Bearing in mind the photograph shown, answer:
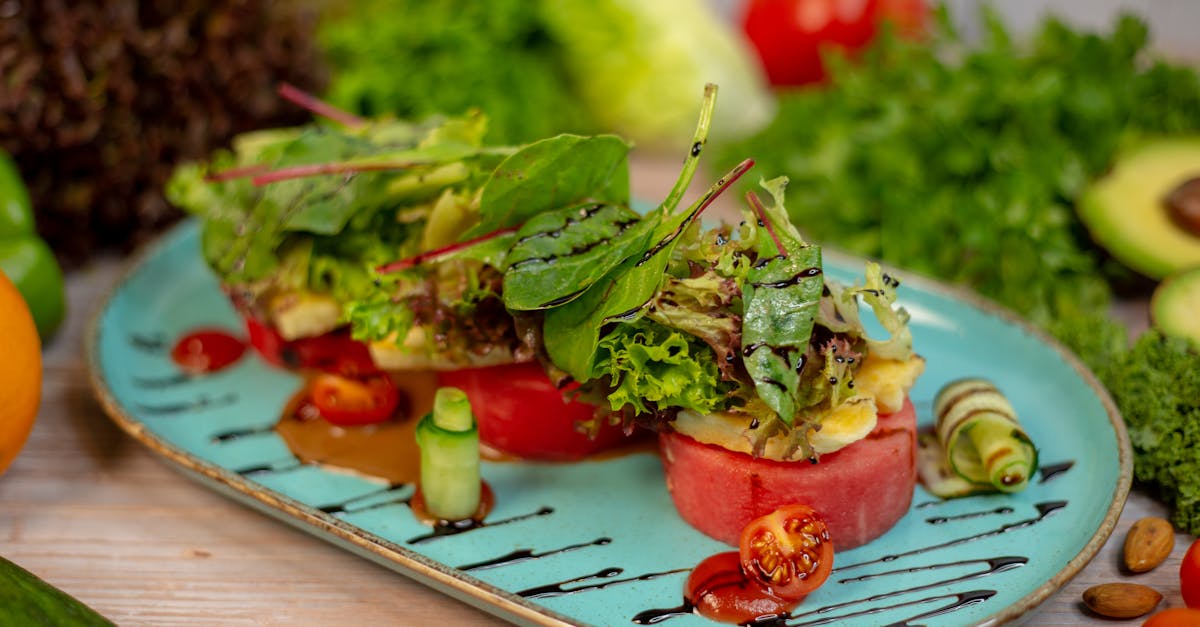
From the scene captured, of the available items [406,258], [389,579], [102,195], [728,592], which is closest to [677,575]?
[728,592]

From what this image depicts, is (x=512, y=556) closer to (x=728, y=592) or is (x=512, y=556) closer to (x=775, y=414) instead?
(x=728, y=592)

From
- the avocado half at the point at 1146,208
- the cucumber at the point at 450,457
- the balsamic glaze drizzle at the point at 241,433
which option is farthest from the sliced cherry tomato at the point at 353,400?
the avocado half at the point at 1146,208

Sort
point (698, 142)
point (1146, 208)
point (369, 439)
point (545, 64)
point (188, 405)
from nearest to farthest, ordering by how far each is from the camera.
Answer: point (698, 142) < point (369, 439) < point (188, 405) < point (1146, 208) < point (545, 64)

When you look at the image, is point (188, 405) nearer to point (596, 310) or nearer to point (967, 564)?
point (596, 310)

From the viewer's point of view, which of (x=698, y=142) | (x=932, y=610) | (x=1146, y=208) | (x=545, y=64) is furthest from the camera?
(x=545, y=64)

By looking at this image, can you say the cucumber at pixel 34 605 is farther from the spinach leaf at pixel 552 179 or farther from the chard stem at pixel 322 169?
the chard stem at pixel 322 169

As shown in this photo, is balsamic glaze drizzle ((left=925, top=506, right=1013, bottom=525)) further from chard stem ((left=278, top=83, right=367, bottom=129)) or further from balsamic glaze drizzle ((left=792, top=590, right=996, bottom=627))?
chard stem ((left=278, top=83, right=367, bottom=129))

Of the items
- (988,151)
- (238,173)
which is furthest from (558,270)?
(988,151)
